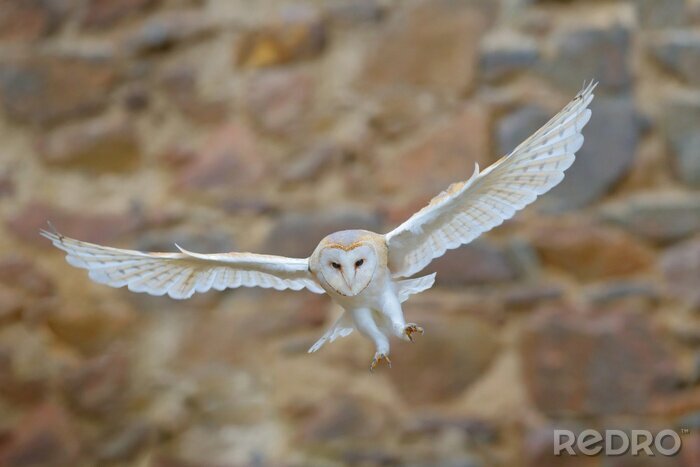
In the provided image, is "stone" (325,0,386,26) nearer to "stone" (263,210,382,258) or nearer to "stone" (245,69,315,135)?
"stone" (245,69,315,135)

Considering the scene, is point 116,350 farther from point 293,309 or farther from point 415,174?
point 415,174

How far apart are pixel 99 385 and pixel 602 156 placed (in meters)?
0.72

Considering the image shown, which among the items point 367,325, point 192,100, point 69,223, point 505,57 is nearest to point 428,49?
point 505,57

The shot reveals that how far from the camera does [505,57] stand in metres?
1.33

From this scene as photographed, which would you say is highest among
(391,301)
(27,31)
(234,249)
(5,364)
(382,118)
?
(27,31)

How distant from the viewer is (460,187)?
0.55 metres

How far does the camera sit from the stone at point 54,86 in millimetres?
1430

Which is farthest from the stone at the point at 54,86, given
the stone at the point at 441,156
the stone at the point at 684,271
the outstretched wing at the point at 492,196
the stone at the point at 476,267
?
the outstretched wing at the point at 492,196

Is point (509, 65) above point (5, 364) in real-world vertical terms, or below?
above

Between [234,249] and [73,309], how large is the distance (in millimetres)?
234

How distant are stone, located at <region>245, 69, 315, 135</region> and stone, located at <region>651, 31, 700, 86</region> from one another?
18.1 inches

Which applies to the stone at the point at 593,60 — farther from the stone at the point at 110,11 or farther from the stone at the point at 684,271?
the stone at the point at 110,11

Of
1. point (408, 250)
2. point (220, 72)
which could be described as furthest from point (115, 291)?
point (408, 250)

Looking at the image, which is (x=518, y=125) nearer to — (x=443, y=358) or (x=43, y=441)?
(x=443, y=358)
